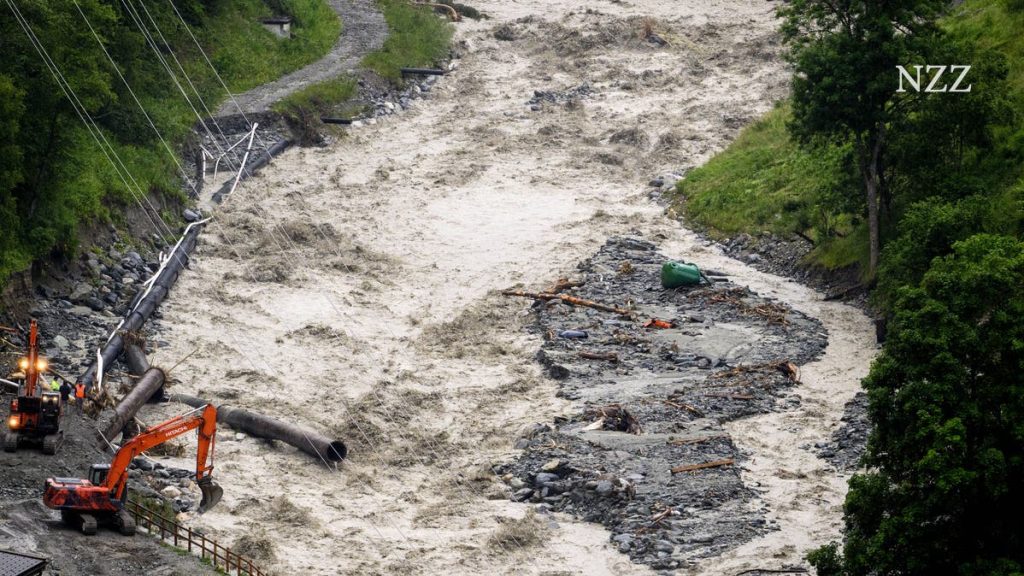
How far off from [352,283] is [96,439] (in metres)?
20.6

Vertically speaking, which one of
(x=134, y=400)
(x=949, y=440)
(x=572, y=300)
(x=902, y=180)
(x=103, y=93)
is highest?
(x=103, y=93)

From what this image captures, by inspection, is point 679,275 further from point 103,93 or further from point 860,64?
point 103,93

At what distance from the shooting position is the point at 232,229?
63719 millimetres

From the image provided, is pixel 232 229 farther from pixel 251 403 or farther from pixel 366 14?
pixel 366 14

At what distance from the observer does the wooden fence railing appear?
114ft

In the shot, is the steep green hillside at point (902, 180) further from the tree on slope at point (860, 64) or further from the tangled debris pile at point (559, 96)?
the tangled debris pile at point (559, 96)

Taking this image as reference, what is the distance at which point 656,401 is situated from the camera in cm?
4662

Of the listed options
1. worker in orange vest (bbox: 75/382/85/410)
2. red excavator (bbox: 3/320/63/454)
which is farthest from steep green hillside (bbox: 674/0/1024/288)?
red excavator (bbox: 3/320/63/454)

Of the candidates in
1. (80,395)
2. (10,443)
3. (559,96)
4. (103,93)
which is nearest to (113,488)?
(10,443)

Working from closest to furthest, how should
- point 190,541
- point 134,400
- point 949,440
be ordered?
point 949,440, point 190,541, point 134,400

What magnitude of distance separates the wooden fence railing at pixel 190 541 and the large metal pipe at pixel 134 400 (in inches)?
227

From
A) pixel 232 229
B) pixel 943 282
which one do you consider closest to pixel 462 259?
pixel 232 229

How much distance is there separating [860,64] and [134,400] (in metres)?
29.0

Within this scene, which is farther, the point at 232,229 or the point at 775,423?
the point at 232,229
